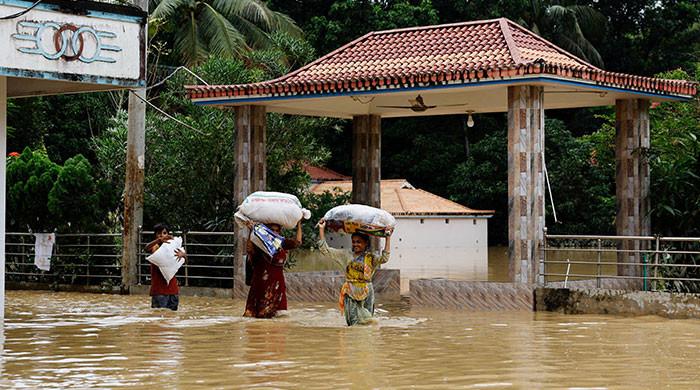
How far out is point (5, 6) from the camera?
1494cm

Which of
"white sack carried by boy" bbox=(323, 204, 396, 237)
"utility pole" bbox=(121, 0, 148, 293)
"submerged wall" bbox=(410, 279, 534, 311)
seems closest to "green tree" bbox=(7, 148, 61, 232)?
"utility pole" bbox=(121, 0, 148, 293)

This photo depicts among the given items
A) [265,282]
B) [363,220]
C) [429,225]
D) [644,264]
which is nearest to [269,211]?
[265,282]

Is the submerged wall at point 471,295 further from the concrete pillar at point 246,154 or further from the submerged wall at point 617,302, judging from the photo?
the concrete pillar at point 246,154

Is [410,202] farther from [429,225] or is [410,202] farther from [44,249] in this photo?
[44,249]

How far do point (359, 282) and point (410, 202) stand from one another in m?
28.8

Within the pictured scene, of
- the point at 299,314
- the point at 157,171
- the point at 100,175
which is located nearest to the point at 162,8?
the point at 100,175

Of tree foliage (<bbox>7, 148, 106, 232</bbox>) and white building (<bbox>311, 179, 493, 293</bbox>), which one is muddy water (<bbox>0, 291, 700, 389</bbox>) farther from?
white building (<bbox>311, 179, 493, 293</bbox>)

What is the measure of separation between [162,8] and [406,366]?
30795 mm

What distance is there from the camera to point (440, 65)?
2086 centimetres

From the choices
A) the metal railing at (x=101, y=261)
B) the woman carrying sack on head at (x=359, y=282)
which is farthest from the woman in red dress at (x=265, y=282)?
the metal railing at (x=101, y=261)

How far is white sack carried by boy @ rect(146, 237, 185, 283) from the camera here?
59.5 ft

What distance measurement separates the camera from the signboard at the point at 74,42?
15062mm

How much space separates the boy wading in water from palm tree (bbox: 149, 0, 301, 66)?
21238 millimetres

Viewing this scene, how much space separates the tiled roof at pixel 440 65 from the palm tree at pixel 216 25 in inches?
661
